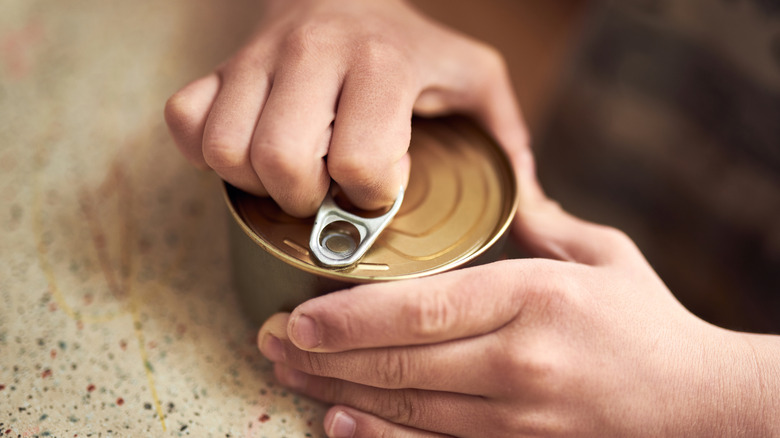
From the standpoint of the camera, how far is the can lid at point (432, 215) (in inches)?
27.4

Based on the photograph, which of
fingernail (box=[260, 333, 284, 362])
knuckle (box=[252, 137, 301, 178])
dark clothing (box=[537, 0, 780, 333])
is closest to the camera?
knuckle (box=[252, 137, 301, 178])

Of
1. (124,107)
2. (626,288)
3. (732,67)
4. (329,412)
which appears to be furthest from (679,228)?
(124,107)

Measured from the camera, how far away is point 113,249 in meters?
0.90

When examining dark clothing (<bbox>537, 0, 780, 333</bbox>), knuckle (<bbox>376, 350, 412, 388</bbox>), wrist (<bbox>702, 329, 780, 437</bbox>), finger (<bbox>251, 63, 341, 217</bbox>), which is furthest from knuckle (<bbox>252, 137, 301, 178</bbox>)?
dark clothing (<bbox>537, 0, 780, 333</bbox>)

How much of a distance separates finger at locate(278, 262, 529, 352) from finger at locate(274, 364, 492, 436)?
0.09 m

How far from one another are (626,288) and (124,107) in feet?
2.96

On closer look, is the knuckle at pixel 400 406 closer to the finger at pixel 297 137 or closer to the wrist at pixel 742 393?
the finger at pixel 297 137

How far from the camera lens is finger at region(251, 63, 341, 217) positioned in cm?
63

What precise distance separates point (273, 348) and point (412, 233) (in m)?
0.22

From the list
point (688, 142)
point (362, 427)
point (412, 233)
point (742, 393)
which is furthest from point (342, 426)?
point (688, 142)

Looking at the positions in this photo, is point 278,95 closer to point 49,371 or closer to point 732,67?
point 49,371

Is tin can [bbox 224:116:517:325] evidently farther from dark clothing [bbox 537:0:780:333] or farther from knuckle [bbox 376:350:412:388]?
dark clothing [bbox 537:0:780:333]

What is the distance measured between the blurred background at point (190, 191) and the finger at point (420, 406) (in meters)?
0.08

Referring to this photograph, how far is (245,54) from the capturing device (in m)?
0.78
